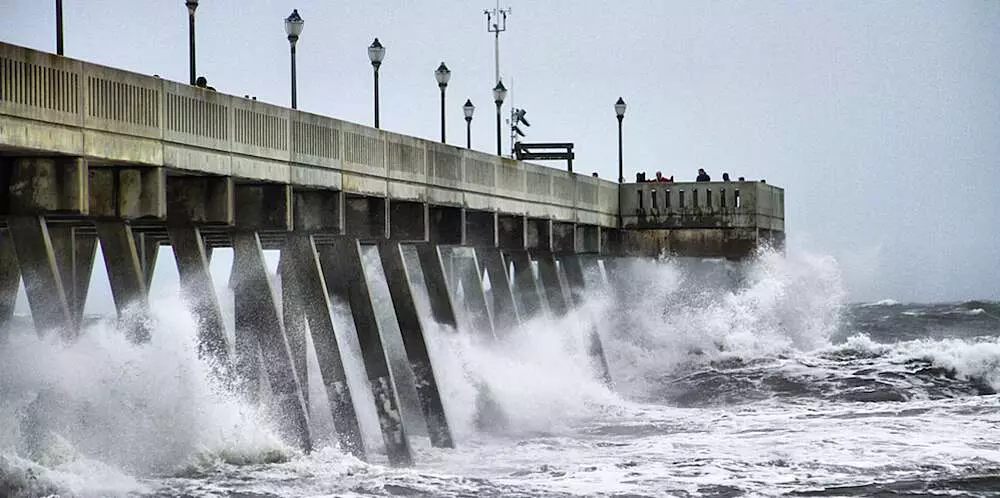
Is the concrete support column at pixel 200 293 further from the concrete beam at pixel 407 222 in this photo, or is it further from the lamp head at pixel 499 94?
the lamp head at pixel 499 94

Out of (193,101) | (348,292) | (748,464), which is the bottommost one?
(748,464)

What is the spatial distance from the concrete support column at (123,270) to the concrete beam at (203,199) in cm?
146

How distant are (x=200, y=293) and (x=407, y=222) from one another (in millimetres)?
8153

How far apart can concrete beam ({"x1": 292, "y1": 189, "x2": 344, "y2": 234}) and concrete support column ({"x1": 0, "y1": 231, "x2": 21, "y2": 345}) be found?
13.6ft

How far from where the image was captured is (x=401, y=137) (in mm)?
31984

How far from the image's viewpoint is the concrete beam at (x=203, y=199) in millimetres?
25078

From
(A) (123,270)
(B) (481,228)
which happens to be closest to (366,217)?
(A) (123,270)

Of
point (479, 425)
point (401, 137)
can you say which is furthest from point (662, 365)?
point (401, 137)

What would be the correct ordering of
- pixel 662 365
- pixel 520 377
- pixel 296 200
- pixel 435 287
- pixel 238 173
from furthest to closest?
pixel 662 365
pixel 520 377
pixel 435 287
pixel 296 200
pixel 238 173

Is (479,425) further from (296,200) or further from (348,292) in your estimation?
(296,200)

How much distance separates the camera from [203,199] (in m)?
25.1

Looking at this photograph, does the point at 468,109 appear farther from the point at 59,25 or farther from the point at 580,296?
the point at 59,25

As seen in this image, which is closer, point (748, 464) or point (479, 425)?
point (748, 464)

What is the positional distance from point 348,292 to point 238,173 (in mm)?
4832
